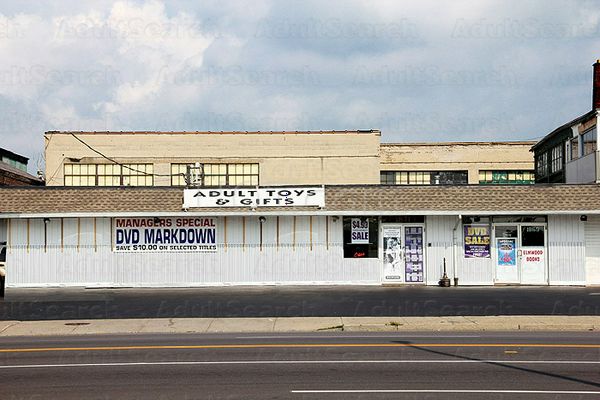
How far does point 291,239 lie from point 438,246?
5925 mm

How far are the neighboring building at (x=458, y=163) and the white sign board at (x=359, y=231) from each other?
27475 millimetres

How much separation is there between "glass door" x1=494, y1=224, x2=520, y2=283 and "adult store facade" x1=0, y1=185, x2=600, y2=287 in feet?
0.13

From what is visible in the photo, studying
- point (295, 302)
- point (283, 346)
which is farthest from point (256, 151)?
point (283, 346)

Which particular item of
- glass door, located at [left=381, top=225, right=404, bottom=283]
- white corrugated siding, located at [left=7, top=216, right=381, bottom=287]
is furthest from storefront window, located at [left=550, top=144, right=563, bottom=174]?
white corrugated siding, located at [left=7, top=216, right=381, bottom=287]

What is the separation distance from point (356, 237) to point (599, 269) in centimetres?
978

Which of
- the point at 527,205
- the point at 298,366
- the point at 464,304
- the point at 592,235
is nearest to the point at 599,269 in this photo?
the point at 592,235

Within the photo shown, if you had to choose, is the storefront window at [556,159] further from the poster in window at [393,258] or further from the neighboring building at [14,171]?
the neighboring building at [14,171]

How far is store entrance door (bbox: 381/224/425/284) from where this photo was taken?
2697 cm

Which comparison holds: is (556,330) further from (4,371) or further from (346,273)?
(4,371)

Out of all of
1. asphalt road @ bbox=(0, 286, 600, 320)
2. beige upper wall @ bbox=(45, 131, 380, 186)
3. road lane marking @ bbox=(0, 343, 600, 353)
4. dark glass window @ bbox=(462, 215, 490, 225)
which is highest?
beige upper wall @ bbox=(45, 131, 380, 186)

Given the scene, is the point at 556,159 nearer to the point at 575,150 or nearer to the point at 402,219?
the point at 575,150

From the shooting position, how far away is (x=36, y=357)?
13.6 m

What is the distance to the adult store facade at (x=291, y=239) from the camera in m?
26.5

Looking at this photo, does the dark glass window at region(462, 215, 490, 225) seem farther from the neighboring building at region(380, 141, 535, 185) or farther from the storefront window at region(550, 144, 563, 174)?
the neighboring building at region(380, 141, 535, 185)
